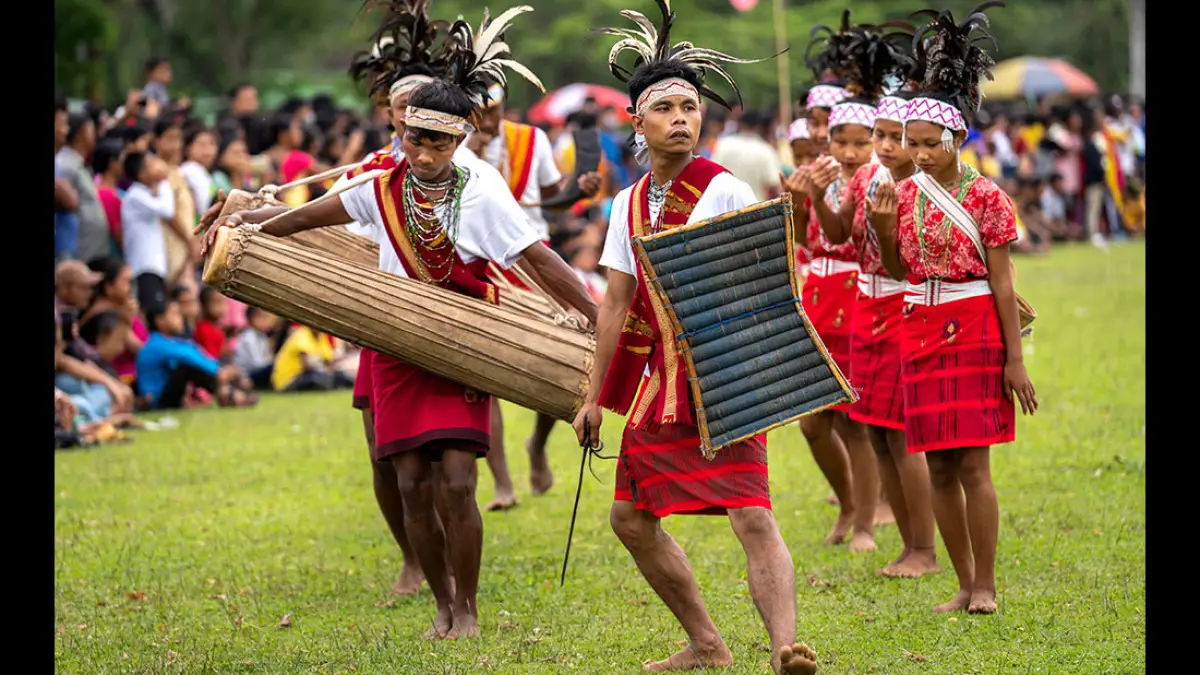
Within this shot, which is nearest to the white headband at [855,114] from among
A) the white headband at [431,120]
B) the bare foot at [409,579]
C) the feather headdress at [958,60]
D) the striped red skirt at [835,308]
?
Answer: the striped red skirt at [835,308]

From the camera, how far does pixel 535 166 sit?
865 cm

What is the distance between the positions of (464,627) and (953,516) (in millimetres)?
1945

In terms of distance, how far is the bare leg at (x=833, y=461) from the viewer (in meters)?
7.49

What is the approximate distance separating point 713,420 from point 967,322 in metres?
1.42

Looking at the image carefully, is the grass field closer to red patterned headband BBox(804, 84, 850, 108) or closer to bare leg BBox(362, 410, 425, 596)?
bare leg BBox(362, 410, 425, 596)

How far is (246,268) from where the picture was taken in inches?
233

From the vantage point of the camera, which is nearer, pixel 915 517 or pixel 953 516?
pixel 953 516

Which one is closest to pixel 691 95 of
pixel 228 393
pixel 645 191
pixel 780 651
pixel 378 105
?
pixel 645 191

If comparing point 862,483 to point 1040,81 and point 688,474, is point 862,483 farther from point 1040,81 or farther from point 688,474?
point 1040,81

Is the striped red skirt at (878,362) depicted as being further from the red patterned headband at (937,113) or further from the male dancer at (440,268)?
the male dancer at (440,268)

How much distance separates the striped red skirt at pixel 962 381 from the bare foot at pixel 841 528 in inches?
63.0

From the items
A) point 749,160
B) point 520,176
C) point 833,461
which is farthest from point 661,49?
point 749,160

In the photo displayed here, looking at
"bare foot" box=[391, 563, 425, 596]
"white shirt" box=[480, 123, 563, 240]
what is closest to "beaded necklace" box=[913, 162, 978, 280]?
"bare foot" box=[391, 563, 425, 596]
